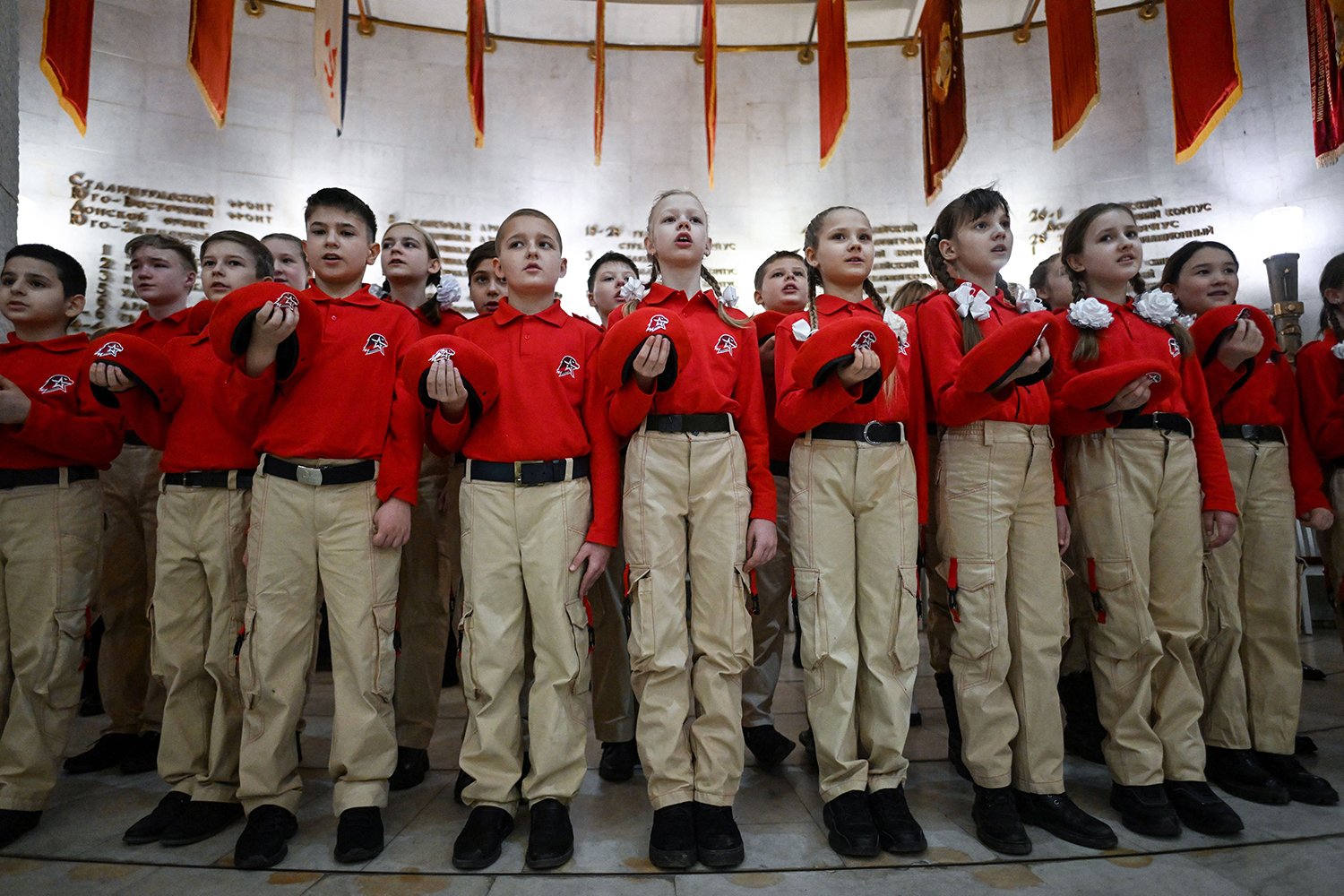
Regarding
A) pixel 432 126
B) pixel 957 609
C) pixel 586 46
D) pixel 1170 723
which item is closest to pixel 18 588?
pixel 957 609

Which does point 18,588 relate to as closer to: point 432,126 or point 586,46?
point 432,126

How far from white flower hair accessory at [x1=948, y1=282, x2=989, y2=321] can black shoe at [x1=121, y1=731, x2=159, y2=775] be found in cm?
326

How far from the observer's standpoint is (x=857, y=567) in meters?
2.14

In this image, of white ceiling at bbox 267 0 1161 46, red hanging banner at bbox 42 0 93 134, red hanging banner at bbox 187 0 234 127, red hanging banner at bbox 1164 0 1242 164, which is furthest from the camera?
white ceiling at bbox 267 0 1161 46

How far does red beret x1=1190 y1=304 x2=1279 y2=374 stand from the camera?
2.51 meters

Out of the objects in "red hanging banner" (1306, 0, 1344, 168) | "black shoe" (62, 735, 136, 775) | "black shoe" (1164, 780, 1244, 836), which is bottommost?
"black shoe" (62, 735, 136, 775)

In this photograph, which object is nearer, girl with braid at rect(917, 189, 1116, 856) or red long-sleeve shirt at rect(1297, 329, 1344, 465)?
girl with braid at rect(917, 189, 1116, 856)

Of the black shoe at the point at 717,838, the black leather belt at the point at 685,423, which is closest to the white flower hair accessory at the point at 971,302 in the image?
the black leather belt at the point at 685,423

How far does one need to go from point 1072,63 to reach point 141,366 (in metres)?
6.51

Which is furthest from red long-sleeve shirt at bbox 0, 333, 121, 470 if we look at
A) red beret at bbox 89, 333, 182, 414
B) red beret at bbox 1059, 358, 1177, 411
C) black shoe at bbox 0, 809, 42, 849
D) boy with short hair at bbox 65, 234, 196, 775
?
red beret at bbox 1059, 358, 1177, 411

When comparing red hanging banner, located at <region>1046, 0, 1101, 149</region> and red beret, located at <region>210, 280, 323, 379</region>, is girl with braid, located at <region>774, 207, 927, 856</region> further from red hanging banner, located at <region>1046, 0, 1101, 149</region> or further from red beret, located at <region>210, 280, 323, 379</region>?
red hanging banner, located at <region>1046, 0, 1101, 149</region>

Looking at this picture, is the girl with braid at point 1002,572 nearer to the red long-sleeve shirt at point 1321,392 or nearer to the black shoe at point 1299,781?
the black shoe at point 1299,781

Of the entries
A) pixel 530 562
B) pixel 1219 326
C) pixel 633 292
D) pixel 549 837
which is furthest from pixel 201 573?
pixel 1219 326

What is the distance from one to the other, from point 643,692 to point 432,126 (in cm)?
662
